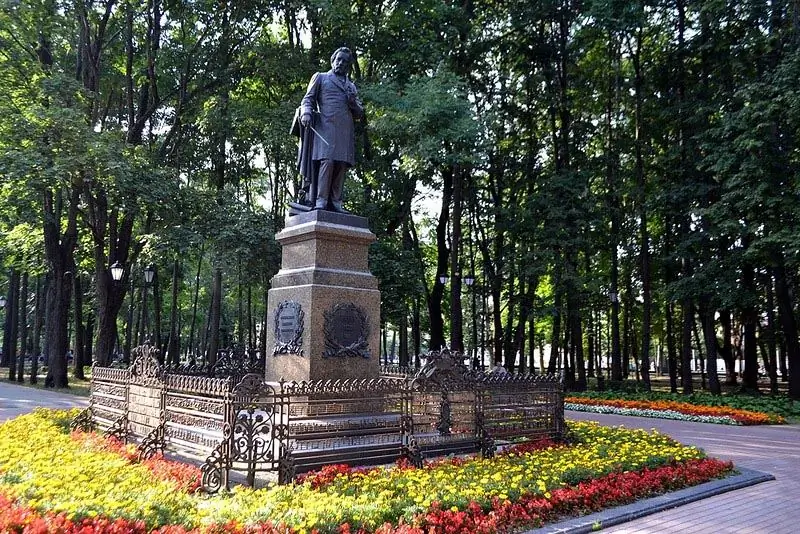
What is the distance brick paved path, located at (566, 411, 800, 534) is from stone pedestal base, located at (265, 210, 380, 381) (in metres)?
4.58

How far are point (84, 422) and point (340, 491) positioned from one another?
6964 mm

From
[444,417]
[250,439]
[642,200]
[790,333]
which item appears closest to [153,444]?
[250,439]

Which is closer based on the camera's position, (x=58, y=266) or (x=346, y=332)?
(x=346, y=332)

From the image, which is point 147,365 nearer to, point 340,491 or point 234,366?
point 234,366

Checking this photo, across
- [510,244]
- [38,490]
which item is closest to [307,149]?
[38,490]

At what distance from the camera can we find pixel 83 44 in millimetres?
24469

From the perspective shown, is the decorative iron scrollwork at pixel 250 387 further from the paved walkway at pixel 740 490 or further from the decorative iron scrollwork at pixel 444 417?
the paved walkway at pixel 740 490

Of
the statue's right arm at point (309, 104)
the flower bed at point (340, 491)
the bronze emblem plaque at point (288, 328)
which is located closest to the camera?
the flower bed at point (340, 491)

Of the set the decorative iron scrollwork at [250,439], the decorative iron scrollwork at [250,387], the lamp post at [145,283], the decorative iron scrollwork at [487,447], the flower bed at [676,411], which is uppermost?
the lamp post at [145,283]

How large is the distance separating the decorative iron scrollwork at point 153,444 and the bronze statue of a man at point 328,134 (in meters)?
4.30

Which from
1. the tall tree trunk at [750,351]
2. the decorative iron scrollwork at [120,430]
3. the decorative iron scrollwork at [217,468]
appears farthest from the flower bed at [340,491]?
the tall tree trunk at [750,351]

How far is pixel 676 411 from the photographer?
62.3ft

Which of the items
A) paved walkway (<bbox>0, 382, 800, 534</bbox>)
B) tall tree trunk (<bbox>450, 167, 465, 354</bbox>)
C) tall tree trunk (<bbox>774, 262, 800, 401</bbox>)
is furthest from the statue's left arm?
tall tree trunk (<bbox>774, 262, 800, 401</bbox>)

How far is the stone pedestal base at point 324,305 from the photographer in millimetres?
9766
